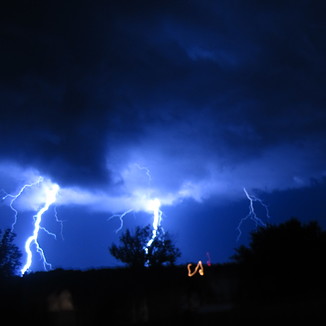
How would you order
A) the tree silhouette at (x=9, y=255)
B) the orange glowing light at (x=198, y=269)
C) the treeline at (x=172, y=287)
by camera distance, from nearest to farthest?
1. the treeline at (x=172, y=287)
2. the orange glowing light at (x=198, y=269)
3. the tree silhouette at (x=9, y=255)

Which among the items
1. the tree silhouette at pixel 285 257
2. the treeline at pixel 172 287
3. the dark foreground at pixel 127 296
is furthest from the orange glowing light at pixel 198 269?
the tree silhouette at pixel 285 257

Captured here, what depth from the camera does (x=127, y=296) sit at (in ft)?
45.2

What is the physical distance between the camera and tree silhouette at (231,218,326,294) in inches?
515

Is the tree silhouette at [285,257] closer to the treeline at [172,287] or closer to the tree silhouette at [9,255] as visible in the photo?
the treeline at [172,287]

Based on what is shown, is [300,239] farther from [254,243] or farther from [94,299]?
[94,299]

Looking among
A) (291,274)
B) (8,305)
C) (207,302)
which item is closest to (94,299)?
(8,305)

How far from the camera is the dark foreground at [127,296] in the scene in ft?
42.1

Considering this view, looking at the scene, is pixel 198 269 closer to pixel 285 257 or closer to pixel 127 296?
pixel 127 296

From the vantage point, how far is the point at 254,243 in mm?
15023

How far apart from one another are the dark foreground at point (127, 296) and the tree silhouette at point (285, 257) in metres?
0.22

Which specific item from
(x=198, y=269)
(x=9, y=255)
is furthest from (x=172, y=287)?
(x=9, y=255)

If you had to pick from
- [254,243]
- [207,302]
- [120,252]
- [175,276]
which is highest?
[120,252]

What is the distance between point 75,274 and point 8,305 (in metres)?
2.70

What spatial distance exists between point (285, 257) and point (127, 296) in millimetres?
6606
